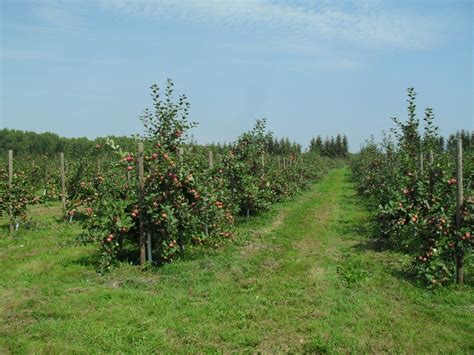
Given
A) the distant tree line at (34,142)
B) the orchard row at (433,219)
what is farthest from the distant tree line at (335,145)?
the orchard row at (433,219)

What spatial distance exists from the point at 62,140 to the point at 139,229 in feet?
167

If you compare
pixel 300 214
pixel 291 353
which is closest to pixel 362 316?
pixel 291 353

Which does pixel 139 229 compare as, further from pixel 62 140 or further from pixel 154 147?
pixel 62 140

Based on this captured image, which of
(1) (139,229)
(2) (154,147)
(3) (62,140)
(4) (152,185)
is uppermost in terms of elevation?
(3) (62,140)

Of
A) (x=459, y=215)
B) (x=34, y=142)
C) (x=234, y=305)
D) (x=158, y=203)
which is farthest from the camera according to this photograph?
(x=34, y=142)

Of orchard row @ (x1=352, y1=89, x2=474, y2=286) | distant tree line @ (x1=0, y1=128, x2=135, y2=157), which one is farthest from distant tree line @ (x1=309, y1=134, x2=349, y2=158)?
orchard row @ (x1=352, y1=89, x2=474, y2=286)

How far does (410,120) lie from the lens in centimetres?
1141

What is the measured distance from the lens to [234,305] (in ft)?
16.7

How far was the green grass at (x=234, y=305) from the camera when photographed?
4137 millimetres

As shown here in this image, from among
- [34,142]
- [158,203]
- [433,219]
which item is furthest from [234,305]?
[34,142]

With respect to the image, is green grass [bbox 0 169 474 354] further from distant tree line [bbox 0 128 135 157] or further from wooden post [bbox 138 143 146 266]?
distant tree line [bbox 0 128 135 157]

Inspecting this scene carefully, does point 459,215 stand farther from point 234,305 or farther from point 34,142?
point 34,142

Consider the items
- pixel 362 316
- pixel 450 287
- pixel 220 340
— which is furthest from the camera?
pixel 450 287

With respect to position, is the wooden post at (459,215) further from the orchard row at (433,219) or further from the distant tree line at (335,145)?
the distant tree line at (335,145)
